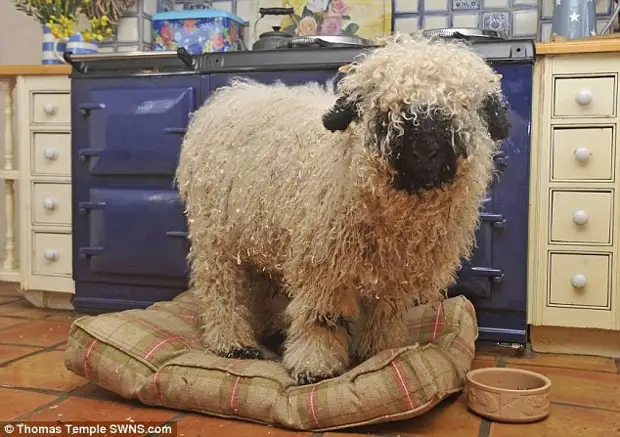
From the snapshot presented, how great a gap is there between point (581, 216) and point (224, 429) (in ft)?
4.45

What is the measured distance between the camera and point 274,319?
2322 millimetres

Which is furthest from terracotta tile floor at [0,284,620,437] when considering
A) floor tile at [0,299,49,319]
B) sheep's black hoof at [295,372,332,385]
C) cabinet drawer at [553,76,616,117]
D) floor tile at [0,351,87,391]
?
cabinet drawer at [553,76,616,117]

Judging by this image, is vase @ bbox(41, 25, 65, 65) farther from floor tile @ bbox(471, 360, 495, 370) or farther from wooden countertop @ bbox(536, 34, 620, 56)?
floor tile @ bbox(471, 360, 495, 370)

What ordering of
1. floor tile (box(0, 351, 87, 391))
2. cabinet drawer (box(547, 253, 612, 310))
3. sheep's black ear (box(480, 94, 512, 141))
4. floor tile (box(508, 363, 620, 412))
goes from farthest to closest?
cabinet drawer (box(547, 253, 612, 310)) → floor tile (box(0, 351, 87, 391)) → floor tile (box(508, 363, 620, 412)) → sheep's black ear (box(480, 94, 512, 141))

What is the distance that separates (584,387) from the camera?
1.98 meters

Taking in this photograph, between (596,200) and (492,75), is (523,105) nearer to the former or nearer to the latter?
(596,200)

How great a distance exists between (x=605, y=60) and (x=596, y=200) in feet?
1.50

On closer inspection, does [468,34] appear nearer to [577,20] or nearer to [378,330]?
[577,20]

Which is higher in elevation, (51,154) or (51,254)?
(51,154)

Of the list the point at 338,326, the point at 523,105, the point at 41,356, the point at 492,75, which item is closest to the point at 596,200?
the point at 523,105

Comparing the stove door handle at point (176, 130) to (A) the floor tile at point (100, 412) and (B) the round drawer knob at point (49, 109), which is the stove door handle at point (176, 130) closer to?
(B) the round drawer knob at point (49, 109)

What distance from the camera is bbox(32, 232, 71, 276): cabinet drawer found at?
9.34 ft

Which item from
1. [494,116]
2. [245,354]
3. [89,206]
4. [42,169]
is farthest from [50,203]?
[494,116]

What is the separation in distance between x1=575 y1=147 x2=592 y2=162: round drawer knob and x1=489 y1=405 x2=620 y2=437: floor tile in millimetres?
835
